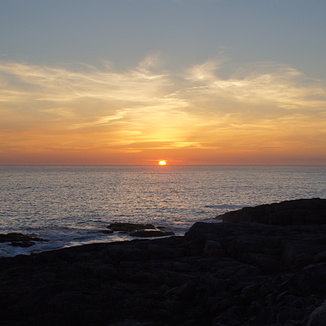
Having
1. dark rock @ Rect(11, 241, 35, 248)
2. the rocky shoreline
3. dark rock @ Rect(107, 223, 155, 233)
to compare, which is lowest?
dark rock @ Rect(107, 223, 155, 233)

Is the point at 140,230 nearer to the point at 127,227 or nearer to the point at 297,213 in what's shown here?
the point at 127,227

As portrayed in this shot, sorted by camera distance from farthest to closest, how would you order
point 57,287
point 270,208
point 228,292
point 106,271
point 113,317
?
1. point 270,208
2. point 106,271
3. point 57,287
4. point 228,292
5. point 113,317

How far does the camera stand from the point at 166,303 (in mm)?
14008

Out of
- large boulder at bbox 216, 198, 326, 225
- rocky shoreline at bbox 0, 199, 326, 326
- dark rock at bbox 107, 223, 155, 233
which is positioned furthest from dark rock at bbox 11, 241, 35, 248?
large boulder at bbox 216, 198, 326, 225

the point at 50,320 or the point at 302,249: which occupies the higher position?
the point at 302,249

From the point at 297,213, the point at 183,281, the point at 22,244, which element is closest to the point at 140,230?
the point at 22,244

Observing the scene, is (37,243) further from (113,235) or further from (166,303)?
(166,303)

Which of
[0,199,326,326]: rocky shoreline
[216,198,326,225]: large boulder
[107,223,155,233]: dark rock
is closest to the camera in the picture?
[0,199,326,326]: rocky shoreline

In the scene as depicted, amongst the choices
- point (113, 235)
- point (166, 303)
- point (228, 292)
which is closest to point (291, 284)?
point (228, 292)

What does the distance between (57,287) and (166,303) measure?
5211 mm

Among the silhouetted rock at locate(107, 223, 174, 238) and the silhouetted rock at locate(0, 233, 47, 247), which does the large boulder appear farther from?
the silhouetted rock at locate(0, 233, 47, 247)

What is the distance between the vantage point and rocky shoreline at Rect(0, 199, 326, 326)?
41.8 feet

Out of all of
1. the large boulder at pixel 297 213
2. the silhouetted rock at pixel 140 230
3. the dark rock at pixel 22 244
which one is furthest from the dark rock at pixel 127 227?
the large boulder at pixel 297 213

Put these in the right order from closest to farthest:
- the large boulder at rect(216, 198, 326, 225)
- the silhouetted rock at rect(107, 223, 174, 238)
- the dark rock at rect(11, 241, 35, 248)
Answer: the dark rock at rect(11, 241, 35, 248) < the large boulder at rect(216, 198, 326, 225) < the silhouetted rock at rect(107, 223, 174, 238)
